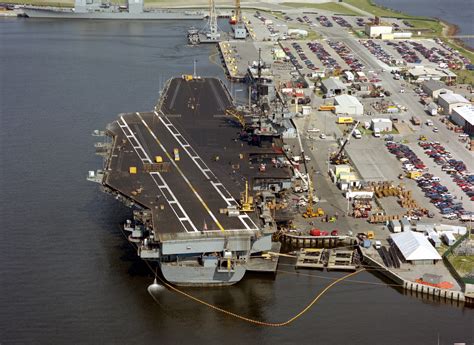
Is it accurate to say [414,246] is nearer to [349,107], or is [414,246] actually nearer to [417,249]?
[417,249]

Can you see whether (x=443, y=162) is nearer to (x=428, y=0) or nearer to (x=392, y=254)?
(x=392, y=254)

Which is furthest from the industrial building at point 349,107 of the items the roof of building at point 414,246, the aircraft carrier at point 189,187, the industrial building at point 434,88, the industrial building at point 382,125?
the roof of building at point 414,246

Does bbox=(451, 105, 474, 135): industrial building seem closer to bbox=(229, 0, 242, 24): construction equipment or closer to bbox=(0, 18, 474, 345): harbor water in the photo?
bbox=(0, 18, 474, 345): harbor water

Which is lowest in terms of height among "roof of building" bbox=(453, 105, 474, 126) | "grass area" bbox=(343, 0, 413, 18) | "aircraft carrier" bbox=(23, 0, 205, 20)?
"aircraft carrier" bbox=(23, 0, 205, 20)

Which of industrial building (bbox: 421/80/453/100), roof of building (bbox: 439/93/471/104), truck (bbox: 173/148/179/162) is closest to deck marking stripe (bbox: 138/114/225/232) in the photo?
truck (bbox: 173/148/179/162)

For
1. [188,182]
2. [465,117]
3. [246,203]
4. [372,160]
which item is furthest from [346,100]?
[246,203]

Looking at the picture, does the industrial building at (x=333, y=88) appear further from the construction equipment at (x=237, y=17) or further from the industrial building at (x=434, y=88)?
the construction equipment at (x=237, y=17)
